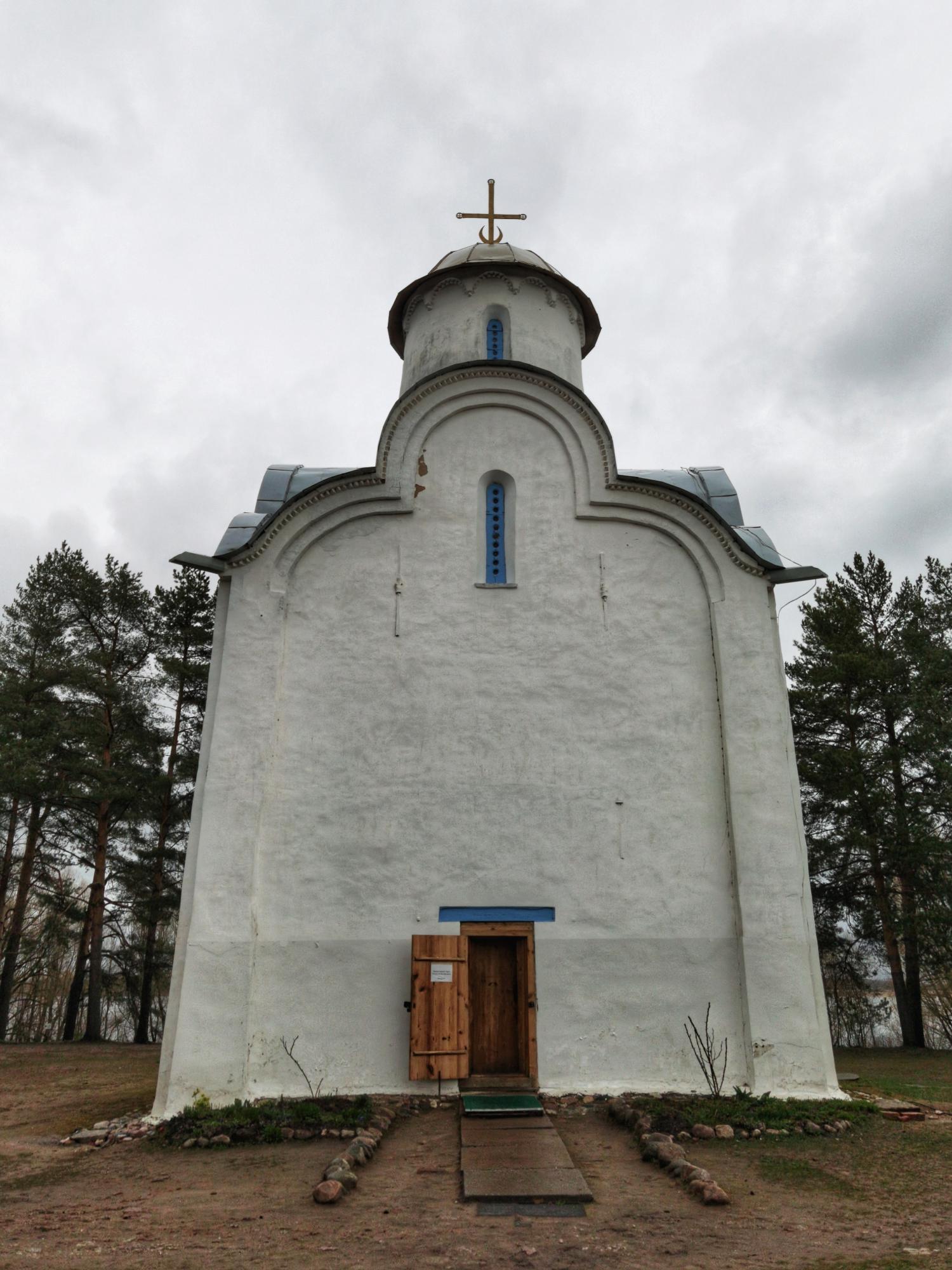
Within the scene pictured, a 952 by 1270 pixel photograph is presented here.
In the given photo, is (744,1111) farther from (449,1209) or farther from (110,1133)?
(110,1133)

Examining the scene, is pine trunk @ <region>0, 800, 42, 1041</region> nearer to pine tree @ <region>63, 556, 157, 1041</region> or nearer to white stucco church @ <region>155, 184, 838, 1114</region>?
pine tree @ <region>63, 556, 157, 1041</region>

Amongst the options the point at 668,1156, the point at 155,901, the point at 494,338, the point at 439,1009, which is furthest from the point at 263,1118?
the point at 155,901

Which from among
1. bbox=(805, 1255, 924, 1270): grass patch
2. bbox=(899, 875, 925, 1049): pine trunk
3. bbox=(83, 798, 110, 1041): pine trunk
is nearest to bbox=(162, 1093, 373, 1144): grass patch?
bbox=(805, 1255, 924, 1270): grass patch

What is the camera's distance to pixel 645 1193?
6.16 m

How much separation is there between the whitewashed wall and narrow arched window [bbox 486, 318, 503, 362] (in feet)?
9.18

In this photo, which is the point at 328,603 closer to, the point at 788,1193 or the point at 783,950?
the point at 783,950

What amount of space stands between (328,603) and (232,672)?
149cm

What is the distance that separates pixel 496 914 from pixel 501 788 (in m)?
1.44

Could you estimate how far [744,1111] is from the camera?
8453 mm

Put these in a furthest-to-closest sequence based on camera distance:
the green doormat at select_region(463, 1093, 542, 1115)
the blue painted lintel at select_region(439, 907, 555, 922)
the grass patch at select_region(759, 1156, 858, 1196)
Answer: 1. the blue painted lintel at select_region(439, 907, 555, 922)
2. the green doormat at select_region(463, 1093, 542, 1115)
3. the grass patch at select_region(759, 1156, 858, 1196)

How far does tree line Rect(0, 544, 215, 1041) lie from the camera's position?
1981 cm

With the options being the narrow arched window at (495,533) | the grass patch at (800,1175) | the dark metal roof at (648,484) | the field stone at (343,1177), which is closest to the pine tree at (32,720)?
the dark metal roof at (648,484)

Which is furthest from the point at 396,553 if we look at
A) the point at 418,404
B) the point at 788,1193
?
the point at 788,1193

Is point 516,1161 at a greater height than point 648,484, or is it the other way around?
point 648,484
